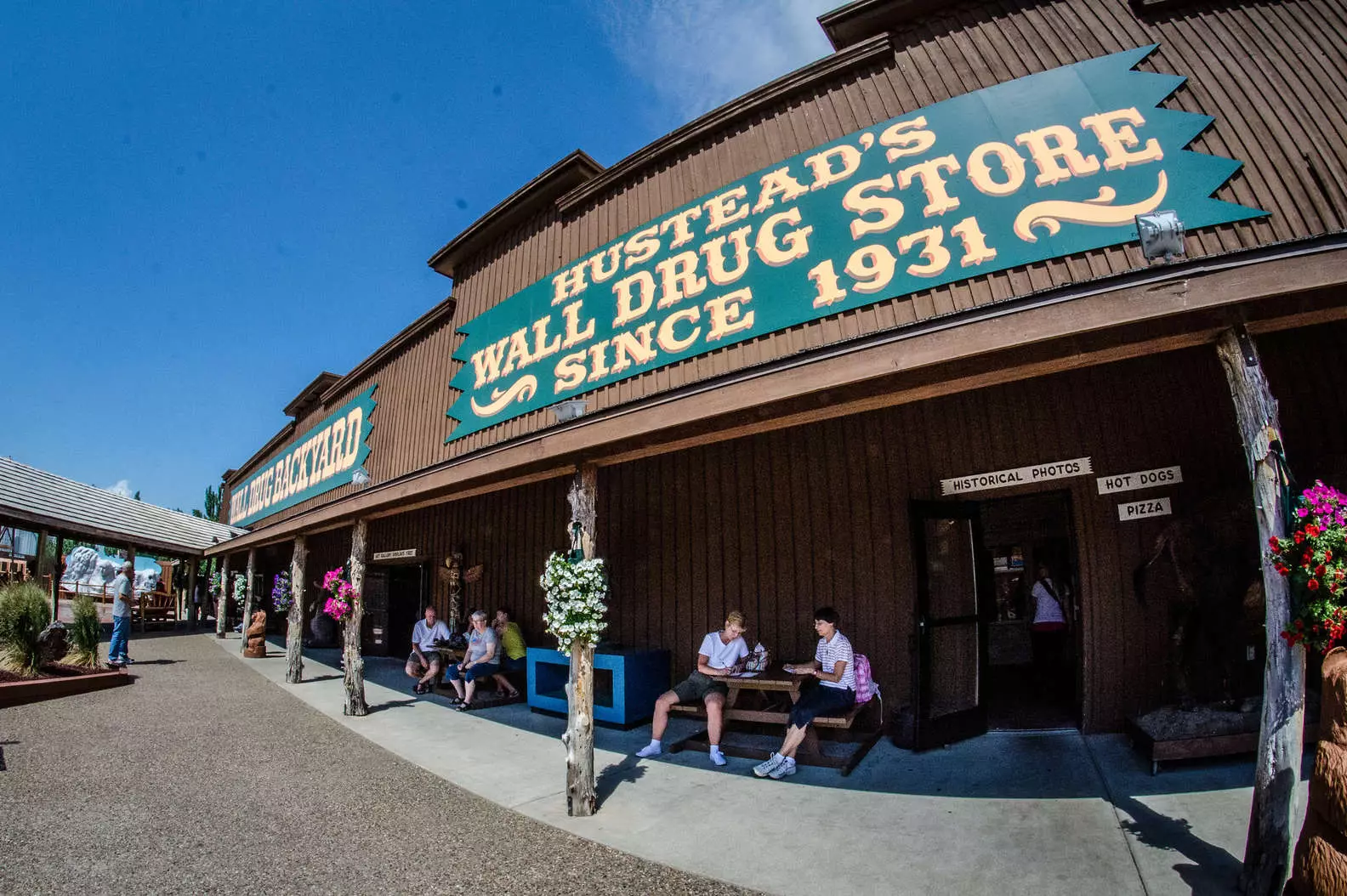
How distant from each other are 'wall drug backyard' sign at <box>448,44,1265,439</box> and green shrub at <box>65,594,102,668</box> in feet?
33.3

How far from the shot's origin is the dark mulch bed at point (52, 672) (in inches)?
363

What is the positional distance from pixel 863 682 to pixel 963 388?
3.10m

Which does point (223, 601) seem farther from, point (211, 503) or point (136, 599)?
point (211, 503)

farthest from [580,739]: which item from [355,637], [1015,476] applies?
[355,637]

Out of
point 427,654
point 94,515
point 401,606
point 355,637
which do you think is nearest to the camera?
point 355,637

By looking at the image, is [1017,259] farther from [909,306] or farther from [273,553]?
[273,553]

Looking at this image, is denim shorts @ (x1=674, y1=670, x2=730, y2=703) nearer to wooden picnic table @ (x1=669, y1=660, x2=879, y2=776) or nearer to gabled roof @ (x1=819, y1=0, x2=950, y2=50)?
wooden picnic table @ (x1=669, y1=660, x2=879, y2=776)

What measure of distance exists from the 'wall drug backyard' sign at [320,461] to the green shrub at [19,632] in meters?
5.02

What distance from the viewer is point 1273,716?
123 inches

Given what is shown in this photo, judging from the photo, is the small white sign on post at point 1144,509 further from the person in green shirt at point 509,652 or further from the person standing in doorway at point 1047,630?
the person in green shirt at point 509,652

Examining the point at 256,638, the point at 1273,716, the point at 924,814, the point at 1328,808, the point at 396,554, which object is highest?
the point at 396,554

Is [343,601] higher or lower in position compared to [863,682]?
higher

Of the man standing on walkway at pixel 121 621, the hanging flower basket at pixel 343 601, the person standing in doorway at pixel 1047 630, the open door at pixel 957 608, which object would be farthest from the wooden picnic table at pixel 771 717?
the man standing on walkway at pixel 121 621

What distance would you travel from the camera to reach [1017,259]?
5016 millimetres
